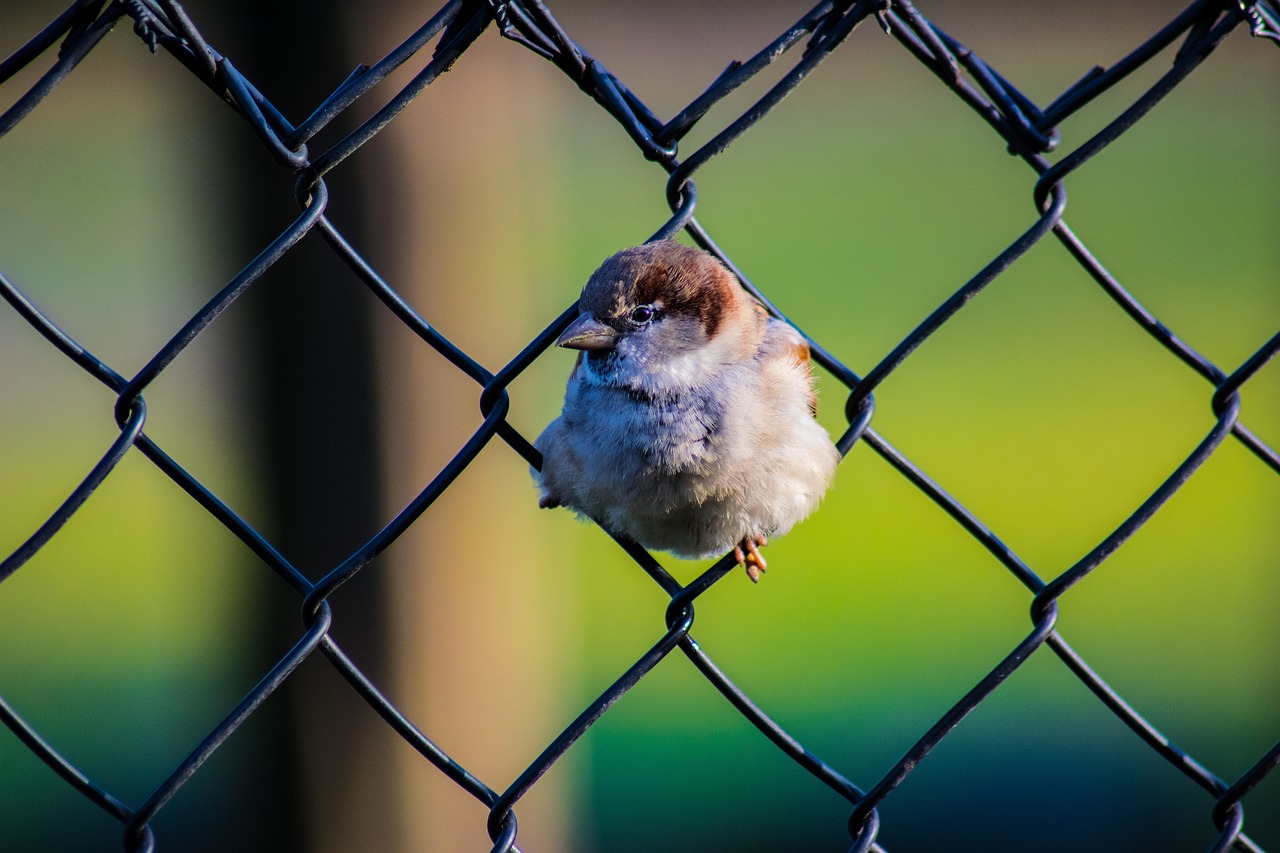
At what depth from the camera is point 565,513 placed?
6.18 metres

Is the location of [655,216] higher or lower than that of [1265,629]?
higher

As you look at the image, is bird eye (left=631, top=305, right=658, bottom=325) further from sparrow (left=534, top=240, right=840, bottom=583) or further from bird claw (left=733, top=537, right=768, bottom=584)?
bird claw (left=733, top=537, right=768, bottom=584)

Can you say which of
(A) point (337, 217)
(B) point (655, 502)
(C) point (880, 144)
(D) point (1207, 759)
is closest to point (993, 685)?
(B) point (655, 502)

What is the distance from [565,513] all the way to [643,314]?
4582 millimetres

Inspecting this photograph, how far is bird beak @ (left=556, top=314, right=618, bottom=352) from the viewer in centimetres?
156

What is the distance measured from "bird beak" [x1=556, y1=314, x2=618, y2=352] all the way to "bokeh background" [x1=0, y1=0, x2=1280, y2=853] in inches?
21.7

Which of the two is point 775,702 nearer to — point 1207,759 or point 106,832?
point 1207,759

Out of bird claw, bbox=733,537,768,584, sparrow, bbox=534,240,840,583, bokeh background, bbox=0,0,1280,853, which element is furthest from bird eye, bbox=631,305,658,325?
bokeh background, bbox=0,0,1280,853

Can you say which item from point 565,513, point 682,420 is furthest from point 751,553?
point 565,513

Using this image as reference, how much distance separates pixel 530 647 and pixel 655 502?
1523 millimetres

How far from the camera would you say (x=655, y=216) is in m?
9.00

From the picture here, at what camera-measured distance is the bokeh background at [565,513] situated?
82.0 inches

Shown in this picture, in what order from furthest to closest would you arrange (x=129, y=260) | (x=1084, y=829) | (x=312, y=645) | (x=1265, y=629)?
(x=129, y=260) < (x=1265, y=629) < (x=1084, y=829) < (x=312, y=645)

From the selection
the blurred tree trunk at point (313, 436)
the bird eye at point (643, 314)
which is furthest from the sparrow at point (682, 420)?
the blurred tree trunk at point (313, 436)
